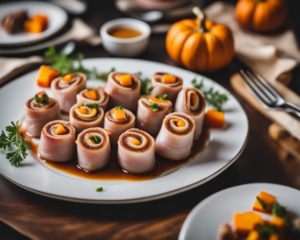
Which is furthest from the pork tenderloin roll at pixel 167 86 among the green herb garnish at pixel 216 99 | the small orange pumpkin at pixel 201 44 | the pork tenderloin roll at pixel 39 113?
the pork tenderloin roll at pixel 39 113

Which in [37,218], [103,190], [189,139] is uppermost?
[189,139]

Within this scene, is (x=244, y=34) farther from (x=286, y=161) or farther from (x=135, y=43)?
(x=286, y=161)

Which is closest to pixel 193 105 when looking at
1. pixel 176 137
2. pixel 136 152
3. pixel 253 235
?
pixel 176 137

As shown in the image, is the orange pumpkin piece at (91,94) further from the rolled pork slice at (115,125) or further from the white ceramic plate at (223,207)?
the white ceramic plate at (223,207)

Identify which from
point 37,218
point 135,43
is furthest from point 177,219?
point 135,43

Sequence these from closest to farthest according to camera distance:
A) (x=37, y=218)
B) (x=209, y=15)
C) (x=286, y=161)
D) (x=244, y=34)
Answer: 1. (x=37, y=218)
2. (x=286, y=161)
3. (x=244, y=34)
4. (x=209, y=15)

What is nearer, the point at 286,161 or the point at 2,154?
the point at 2,154

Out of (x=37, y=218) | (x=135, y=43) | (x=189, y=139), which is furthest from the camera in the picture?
(x=135, y=43)
